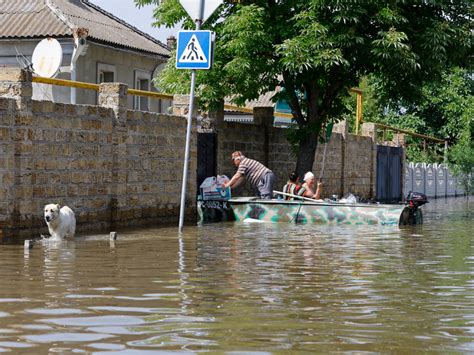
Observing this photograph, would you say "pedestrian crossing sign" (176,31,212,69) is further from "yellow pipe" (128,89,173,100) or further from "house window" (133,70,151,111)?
"house window" (133,70,151,111)

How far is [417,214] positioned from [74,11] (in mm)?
14688

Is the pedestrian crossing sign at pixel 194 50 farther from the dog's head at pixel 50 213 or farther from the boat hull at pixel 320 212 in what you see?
the boat hull at pixel 320 212

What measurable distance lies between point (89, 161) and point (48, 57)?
4.90m

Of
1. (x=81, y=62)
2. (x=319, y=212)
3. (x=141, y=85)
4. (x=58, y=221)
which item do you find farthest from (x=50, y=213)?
(x=141, y=85)

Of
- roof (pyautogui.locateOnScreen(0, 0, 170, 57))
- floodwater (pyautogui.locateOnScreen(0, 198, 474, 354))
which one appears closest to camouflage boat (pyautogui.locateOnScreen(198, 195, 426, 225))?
floodwater (pyautogui.locateOnScreen(0, 198, 474, 354))

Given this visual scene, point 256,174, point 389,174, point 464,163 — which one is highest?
point 464,163

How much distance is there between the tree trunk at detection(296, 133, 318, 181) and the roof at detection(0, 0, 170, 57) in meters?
7.72

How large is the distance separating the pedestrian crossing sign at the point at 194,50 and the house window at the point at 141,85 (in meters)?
17.4

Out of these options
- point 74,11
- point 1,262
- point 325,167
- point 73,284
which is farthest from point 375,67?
point 73,284

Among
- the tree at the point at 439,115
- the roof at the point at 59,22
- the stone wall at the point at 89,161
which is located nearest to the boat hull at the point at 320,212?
the stone wall at the point at 89,161

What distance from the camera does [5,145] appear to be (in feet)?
52.2

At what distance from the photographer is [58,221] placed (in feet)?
50.9

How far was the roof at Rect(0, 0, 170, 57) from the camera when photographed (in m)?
30.8

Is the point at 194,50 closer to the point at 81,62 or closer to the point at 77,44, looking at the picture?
the point at 77,44
